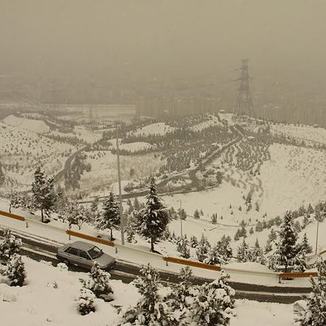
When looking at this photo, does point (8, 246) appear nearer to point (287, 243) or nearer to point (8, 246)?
point (8, 246)

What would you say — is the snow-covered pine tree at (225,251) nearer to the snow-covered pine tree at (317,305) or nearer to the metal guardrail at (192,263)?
the metal guardrail at (192,263)

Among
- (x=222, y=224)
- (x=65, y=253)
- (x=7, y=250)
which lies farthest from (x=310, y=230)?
(x=7, y=250)

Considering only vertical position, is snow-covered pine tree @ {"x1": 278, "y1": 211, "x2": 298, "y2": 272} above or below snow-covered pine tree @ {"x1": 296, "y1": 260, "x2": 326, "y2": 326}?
below

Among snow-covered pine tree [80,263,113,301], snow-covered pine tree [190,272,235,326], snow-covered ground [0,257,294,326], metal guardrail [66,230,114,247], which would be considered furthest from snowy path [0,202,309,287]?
snow-covered pine tree [190,272,235,326]

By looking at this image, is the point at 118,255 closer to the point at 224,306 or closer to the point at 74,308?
the point at 74,308

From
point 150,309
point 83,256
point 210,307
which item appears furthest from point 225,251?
point 150,309

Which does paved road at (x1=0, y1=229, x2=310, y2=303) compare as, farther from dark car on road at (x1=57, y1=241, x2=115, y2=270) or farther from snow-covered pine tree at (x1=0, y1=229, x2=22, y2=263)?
snow-covered pine tree at (x1=0, y1=229, x2=22, y2=263)
